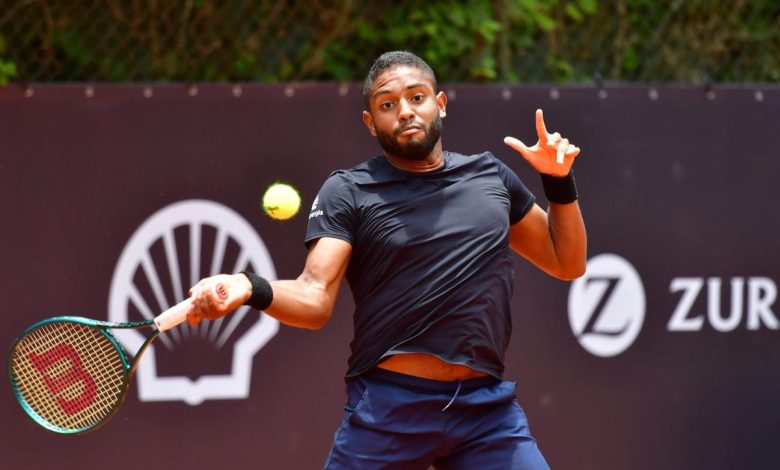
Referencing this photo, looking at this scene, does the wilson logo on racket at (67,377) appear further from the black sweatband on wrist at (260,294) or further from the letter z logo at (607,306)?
the letter z logo at (607,306)

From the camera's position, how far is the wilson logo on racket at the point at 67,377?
11.6 ft

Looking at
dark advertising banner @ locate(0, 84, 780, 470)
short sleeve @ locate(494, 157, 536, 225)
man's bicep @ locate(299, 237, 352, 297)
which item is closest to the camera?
man's bicep @ locate(299, 237, 352, 297)

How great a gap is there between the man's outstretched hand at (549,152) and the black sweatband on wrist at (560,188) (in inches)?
1.5

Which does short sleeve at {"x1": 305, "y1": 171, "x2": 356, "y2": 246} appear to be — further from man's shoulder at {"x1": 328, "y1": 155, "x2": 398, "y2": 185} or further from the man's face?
the man's face

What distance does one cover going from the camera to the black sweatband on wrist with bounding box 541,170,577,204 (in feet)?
11.7

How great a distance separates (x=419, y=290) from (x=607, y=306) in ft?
6.30

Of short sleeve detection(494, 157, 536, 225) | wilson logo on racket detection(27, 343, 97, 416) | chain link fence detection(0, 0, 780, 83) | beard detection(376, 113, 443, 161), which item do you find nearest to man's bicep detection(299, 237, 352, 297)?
beard detection(376, 113, 443, 161)

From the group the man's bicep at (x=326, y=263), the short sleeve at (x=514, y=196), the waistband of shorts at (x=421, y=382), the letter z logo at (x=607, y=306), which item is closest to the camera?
the man's bicep at (x=326, y=263)

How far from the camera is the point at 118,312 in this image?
15.7 ft

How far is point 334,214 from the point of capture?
343cm

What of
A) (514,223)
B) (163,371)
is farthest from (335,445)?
(163,371)

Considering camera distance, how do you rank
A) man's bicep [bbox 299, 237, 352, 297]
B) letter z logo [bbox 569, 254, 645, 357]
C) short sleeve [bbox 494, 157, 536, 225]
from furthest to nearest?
letter z logo [bbox 569, 254, 645, 357] < short sleeve [bbox 494, 157, 536, 225] < man's bicep [bbox 299, 237, 352, 297]

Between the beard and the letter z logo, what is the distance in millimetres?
1807

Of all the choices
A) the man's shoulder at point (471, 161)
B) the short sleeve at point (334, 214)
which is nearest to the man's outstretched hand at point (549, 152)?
the man's shoulder at point (471, 161)
